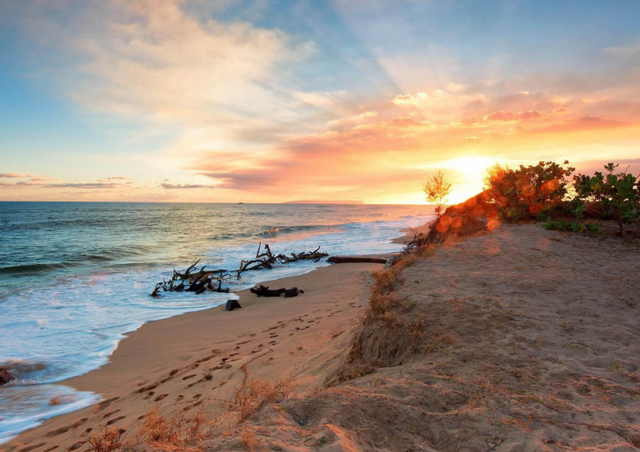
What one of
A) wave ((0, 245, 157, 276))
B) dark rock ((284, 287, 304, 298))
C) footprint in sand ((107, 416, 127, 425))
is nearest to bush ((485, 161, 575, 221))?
dark rock ((284, 287, 304, 298))

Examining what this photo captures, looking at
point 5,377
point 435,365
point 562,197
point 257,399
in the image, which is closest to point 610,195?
point 562,197

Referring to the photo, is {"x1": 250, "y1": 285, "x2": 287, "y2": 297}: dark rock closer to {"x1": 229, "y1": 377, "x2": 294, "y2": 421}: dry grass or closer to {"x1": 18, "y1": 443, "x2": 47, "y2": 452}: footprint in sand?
{"x1": 18, "y1": 443, "x2": 47, "y2": 452}: footprint in sand

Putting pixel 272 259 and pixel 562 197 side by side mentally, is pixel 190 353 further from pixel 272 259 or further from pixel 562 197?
pixel 562 197

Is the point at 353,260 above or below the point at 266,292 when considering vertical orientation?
above

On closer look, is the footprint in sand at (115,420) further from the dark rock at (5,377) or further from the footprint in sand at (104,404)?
the dark rock at (5,377)

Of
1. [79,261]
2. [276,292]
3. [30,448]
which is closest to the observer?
[30,448]

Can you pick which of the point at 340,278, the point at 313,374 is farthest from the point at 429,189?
the point at 313,374

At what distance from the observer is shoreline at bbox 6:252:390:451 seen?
4.90 m

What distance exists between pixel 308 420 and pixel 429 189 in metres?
25.2

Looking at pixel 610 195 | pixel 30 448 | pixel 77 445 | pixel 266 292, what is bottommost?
pixel 30 448

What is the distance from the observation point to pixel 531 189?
41.4 ft

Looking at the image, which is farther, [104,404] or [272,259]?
[272,259]

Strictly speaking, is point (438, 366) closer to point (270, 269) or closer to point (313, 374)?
point (313, 374)

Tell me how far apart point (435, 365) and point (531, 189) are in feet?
38.1
